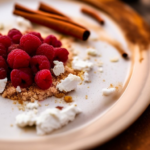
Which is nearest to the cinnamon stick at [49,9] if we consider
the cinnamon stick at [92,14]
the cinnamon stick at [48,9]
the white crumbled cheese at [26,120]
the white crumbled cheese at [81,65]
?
the cinnamon stick at [48,9]

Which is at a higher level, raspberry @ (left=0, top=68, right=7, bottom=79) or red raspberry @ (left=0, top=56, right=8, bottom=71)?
red raspberry @ (left=0, top=56, right=8, bottom=71)

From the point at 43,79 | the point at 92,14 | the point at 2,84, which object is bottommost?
the point at 2,84

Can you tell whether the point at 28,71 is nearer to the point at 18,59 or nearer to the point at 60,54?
the point at 18,59

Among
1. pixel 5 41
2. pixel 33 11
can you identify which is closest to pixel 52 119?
pixel 5 41

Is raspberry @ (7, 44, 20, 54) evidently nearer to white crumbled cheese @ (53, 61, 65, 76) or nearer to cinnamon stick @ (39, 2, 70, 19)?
white crumbled cheese @ (53, 61, 65, 76)

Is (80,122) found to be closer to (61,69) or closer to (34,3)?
(61,69)

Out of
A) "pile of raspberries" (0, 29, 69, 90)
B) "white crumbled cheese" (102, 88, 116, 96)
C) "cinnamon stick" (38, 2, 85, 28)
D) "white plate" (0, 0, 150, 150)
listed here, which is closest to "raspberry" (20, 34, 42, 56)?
"pile of raspberries" (0, 29, 69, 90)
